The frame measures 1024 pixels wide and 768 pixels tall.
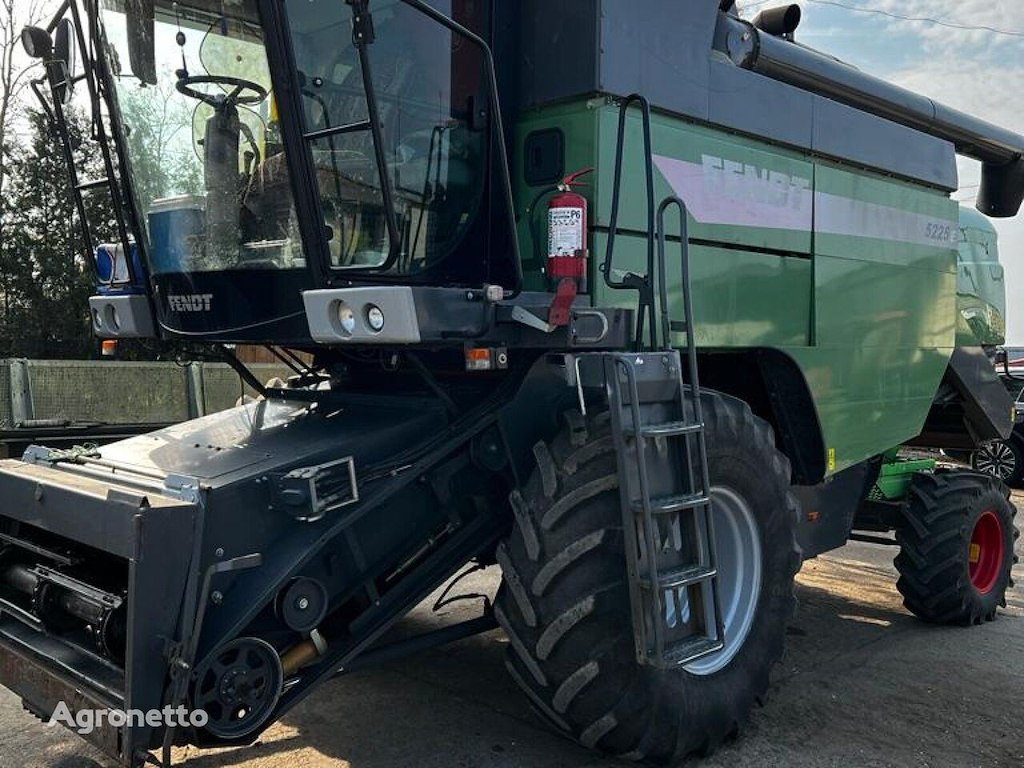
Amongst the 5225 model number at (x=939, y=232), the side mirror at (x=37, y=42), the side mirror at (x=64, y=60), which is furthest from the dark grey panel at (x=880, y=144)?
the side mirror at (x=37, y=42)

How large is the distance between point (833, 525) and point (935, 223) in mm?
1872

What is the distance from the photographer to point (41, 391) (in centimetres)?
916

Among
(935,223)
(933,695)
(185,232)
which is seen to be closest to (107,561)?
(185,232)

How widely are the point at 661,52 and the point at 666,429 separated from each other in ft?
Result: 5.41

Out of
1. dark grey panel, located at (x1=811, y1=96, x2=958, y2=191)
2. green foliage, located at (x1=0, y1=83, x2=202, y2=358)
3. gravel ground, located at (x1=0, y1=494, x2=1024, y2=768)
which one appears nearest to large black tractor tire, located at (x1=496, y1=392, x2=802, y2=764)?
gravel ground, located at (x1=0, y1=494, x2=1024, y2=768)

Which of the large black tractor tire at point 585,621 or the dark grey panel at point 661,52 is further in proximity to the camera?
the dark grey panel at point 661,52

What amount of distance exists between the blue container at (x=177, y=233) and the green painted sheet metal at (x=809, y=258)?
1305 mm

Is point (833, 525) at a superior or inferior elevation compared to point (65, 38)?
inferior

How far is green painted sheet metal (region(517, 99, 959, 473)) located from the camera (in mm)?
3828

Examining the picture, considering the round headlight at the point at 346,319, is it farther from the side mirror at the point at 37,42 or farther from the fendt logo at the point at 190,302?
the side mirror at the point at 37,42

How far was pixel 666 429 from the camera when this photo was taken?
133 inches

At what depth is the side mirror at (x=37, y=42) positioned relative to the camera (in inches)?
154

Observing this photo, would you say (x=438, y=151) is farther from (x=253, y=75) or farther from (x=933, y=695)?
(x=933, y=695)
